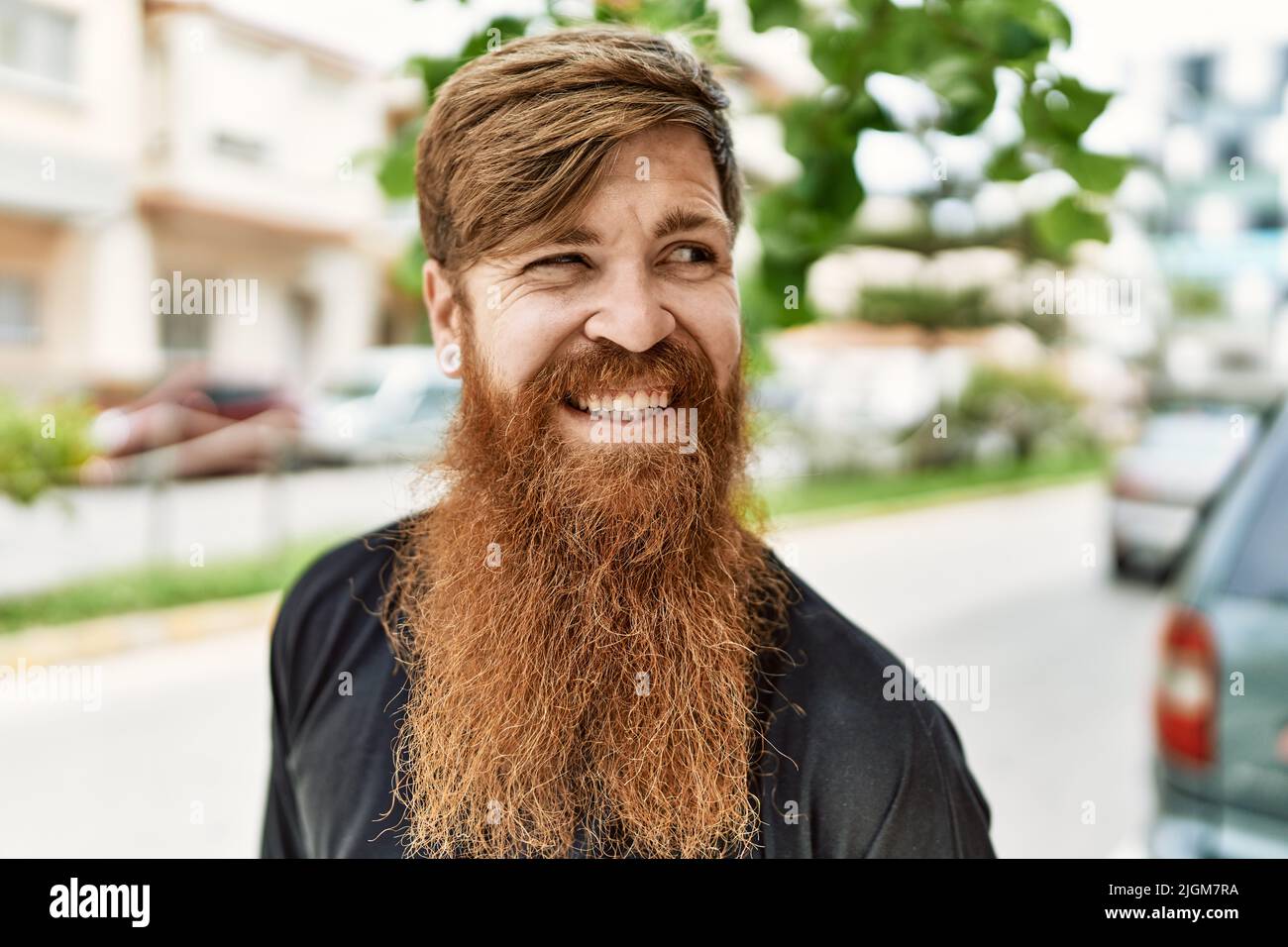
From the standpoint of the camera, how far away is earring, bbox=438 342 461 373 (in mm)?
1346

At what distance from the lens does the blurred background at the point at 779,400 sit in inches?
72.4

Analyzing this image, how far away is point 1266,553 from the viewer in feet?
7.59

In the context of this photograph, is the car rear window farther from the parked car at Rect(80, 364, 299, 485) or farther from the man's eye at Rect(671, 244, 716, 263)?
the parked car at Rect(80, 364, 299, 485)

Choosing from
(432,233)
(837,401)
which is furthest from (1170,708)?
(837,401)

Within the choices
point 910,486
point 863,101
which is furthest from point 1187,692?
point 910,486

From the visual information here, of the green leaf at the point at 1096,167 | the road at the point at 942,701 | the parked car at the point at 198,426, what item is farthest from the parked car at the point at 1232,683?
the parked car at the point at 198,426

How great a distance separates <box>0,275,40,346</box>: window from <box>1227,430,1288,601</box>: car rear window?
8.52 m

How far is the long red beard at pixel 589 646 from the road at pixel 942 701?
22 cm

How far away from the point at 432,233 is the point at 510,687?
0.57 metres

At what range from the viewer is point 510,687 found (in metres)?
1.32

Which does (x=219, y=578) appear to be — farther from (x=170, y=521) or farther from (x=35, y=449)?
(x=170, y=521)

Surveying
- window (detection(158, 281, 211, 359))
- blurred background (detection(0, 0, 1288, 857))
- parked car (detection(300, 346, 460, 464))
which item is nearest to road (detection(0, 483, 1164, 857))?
blurred background (detection(0, 0, 1288, 857))

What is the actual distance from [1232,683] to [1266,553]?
294 mm
